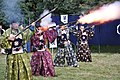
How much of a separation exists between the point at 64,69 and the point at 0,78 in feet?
8.79

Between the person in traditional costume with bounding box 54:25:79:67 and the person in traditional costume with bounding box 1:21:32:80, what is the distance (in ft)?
16.0

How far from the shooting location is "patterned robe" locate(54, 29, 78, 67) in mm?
14188

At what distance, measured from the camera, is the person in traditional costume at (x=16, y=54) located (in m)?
9.19

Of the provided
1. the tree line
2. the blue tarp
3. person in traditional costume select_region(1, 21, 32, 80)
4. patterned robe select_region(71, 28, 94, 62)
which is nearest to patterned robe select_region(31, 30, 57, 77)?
person in traditional costume select_region(1, 21, 32, 80)

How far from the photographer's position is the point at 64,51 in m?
14.3

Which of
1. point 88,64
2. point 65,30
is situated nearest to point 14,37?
point 65,30

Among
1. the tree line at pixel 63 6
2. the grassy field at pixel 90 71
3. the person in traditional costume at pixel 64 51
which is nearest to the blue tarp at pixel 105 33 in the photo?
the tree line at pixel 63 6

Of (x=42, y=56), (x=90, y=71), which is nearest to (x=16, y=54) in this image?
(x=42, y=56)

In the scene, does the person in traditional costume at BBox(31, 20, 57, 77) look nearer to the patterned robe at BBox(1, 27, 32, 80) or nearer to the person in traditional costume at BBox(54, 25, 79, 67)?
the person in traditional costume at BBox(54, 25, 79, 67)

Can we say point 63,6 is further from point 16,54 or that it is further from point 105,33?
point 16,54

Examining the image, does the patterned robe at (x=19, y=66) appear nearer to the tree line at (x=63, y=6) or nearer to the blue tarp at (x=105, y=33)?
the tree line at (x=63, y=6)

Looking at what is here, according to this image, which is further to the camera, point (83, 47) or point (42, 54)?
point (83, 47)

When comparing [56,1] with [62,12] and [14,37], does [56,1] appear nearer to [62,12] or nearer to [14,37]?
[62,12]

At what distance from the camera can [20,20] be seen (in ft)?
30.6
